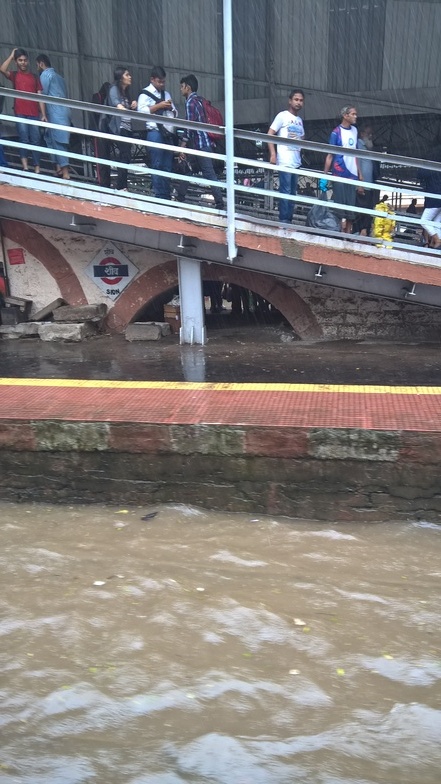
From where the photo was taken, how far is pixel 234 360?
22.2 ft

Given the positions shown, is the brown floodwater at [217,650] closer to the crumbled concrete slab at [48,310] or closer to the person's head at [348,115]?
the crumbled concrete slab at [48,310]

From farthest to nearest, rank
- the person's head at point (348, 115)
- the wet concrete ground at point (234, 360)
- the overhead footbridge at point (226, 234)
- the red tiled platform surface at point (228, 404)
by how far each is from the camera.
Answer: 1. the person's head at point (348, 115)
2. the overhead footbridge at point (226, 234)
3. the wet concrete ground at point (234, 360)
4. the red tiled platform surface at point (228, 404)

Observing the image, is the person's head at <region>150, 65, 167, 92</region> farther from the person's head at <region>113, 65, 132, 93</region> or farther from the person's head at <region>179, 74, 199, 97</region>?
the person's head at <region>113, 65, 132, 93</region>

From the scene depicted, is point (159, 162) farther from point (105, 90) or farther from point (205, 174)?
point (105, 90)

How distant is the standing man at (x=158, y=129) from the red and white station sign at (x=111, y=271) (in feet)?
3.41

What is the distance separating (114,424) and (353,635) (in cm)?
217

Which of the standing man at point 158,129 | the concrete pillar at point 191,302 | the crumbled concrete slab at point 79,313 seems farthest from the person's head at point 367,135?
the crumbled concrete slab at point 79,313

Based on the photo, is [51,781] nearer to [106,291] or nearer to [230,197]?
[230,197]

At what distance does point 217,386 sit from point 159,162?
132 inches

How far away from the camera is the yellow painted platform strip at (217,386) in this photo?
5.26 m

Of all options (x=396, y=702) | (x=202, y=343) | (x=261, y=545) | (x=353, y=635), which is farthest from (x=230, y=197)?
(x=396, y=702)

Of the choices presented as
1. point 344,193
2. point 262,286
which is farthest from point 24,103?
point 344,193

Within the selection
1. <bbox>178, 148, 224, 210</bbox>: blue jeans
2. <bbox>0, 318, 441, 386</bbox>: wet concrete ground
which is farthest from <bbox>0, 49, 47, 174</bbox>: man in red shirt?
<bbox>0, 318, 441, 386</bbox>: wet concrete ground

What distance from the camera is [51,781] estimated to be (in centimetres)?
269
